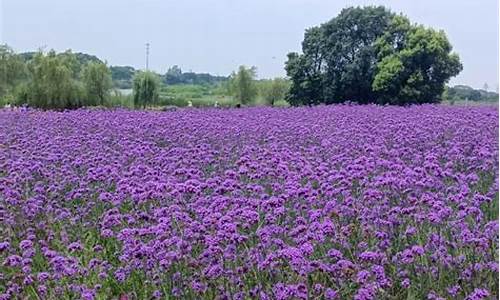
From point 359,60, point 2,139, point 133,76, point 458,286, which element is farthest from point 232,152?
point 133,76

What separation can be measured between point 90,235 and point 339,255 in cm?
189

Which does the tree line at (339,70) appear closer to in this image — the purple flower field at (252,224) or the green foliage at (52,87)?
the green foliage at (52,87)

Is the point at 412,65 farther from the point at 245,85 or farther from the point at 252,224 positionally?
the point at 252,224

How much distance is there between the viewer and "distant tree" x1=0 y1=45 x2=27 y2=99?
34531 mm

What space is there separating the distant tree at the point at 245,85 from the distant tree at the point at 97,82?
11.9 metres

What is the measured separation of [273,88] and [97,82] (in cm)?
1727

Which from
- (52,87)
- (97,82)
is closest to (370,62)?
(97,82)

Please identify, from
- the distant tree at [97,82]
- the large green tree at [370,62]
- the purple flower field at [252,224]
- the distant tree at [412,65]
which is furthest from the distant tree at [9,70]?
the purple flower field at [252,224]

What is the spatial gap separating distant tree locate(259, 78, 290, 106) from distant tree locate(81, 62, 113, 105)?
15203 millimetres

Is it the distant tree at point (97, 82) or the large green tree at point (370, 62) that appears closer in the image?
the large green tree at point (370, 62)

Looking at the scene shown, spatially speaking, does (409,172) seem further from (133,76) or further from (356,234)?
(133,76)

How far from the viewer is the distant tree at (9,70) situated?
3453cm

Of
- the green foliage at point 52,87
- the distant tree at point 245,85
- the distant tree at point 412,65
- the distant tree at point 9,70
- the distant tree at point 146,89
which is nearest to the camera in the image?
the green foliage at point 52,87

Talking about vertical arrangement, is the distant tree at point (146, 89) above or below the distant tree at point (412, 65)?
below
